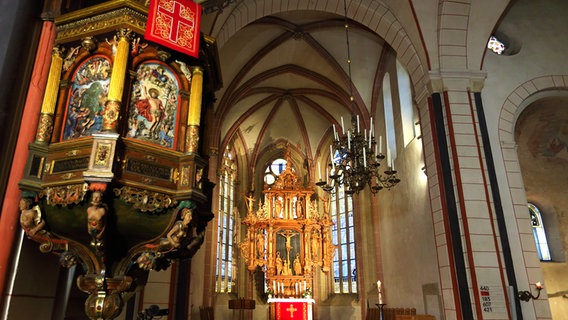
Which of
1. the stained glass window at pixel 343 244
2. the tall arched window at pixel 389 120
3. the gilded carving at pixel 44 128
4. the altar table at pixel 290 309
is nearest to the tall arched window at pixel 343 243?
the stained glass window at pixel 343 244

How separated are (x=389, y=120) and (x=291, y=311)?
6972 millimetres

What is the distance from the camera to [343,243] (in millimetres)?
15469

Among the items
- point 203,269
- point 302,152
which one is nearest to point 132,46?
point 203,269

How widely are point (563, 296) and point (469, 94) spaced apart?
613cm

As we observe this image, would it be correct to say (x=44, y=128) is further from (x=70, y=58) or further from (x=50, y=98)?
(x=70, y=58)

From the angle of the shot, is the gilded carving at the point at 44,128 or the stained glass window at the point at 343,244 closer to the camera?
the gilded carving at the point at 44,128

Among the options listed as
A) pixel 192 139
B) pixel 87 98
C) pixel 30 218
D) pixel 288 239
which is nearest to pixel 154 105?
pixel 192 139

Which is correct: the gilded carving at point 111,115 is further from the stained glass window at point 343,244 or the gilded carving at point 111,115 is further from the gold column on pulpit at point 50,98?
the stained glass window at point 343,244

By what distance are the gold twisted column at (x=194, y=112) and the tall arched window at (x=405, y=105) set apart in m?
6.92

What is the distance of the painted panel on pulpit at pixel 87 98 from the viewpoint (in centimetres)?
353

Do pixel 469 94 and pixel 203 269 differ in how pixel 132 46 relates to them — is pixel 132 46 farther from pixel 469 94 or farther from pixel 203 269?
pixel 203 269

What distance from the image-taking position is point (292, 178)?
1582 cm

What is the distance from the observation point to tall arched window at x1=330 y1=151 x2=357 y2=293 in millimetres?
14688

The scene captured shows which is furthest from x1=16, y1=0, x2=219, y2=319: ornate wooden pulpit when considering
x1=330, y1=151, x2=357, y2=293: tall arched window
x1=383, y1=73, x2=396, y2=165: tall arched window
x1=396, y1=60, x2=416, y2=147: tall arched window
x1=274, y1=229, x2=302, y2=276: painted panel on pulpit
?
x1=330, y1=151, x2=357, y2=293: tall arched window
